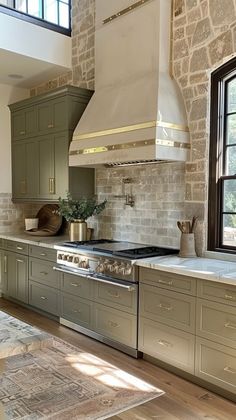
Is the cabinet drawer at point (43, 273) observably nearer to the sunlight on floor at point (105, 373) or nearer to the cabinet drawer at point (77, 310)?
the cabinet drawer at point (77, 310)

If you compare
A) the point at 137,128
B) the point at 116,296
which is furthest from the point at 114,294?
the point at 137,128

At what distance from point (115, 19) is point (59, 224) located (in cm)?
269

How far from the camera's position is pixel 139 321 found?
3.37m

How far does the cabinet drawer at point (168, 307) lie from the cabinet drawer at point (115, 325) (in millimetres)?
210

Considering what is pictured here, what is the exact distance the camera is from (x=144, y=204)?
420cm

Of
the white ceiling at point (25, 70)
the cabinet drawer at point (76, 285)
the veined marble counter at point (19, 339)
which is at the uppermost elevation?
the white ceiling at point (25, 70)

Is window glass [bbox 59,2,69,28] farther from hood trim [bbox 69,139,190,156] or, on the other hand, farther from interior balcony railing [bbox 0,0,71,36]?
hood trim [bbox 69,139,190,156]

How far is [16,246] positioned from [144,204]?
6.32 feet

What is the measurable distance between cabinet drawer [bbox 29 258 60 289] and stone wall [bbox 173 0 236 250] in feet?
5.69

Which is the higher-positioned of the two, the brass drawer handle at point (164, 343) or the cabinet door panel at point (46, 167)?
the cabinet door panel at point (46, 167)

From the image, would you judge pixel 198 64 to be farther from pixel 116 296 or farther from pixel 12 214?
pixel 12 214

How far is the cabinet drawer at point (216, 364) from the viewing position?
105 inches

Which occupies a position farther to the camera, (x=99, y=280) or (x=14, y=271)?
(x=14, y=271)

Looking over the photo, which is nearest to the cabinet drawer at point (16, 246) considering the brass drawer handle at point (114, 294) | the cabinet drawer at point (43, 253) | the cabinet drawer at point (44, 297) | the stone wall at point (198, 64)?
the cabinet drawer at point (43, 253)
